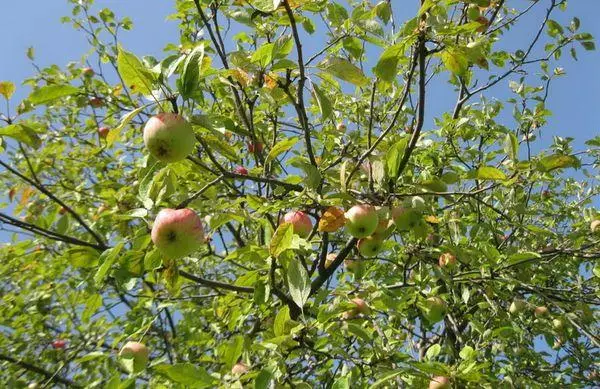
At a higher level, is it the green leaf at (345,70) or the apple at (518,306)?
the green leaf at (345,70)

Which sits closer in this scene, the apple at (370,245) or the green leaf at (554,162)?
the green leaf at (554,162)

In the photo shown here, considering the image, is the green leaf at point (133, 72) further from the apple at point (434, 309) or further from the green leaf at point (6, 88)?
the apple at point (434, 309)

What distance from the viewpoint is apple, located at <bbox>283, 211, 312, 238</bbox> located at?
2.43 metres

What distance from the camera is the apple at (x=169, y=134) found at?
66.1 inches

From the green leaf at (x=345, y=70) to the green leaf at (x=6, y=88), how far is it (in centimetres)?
187

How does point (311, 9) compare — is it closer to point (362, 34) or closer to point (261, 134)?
point (362, 34)

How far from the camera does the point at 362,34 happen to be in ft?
7.55

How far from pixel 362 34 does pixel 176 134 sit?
3.61 feet

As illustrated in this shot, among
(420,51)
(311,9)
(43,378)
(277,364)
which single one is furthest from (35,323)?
(420,51)

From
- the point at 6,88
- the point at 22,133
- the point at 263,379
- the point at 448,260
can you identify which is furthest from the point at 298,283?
the point at 6,88

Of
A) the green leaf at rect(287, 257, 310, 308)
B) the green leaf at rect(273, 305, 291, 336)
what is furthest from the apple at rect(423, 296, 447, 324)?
the green leaf at rect(287, 257, 310, 308)

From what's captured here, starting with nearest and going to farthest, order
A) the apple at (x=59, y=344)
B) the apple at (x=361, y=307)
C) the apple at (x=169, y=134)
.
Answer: the apple at (x=169, y=134) → the apple at (x=361, y=307) → the apple at (x=59, y=344)

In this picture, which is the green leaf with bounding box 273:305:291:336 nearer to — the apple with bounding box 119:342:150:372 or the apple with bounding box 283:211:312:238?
the apple with bounding box 283:211:312:238

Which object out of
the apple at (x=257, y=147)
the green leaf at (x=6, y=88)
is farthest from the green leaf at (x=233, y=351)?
the green leaf at (x=6, y=88)
